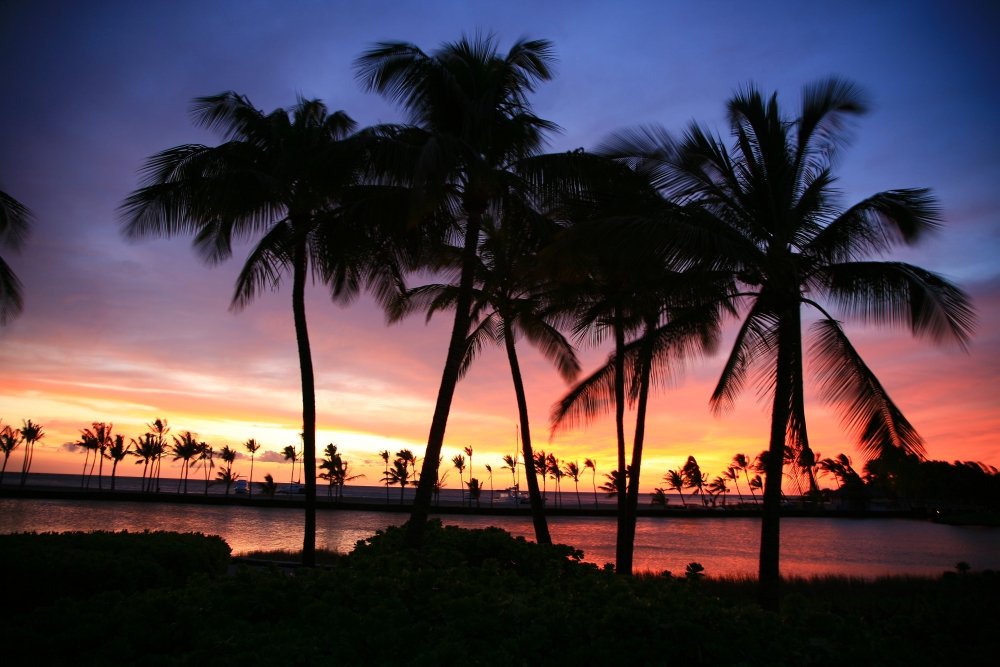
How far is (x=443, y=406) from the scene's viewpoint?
1047 centimetres

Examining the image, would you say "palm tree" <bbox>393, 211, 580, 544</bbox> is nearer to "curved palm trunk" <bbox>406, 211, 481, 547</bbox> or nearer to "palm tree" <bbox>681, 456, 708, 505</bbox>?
"curved palm trunk" <bbox>406, 211, 481, 547</bbox>

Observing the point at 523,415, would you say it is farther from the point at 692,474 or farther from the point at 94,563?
the point at 692,474

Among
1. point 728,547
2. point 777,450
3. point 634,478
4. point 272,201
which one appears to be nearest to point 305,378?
point 272,201

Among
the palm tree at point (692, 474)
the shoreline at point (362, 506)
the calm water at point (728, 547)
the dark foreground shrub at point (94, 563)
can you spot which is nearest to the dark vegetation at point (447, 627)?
the dark foreground shrub at point (94, 563)

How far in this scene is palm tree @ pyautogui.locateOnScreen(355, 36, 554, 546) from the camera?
1058cm

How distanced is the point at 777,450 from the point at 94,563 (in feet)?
35.2

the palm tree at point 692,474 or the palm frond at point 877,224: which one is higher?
the palm frond at point 877,224

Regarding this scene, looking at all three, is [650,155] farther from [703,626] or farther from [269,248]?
[269,248]

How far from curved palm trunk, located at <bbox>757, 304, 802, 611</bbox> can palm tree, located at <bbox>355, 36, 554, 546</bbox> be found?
208 inches

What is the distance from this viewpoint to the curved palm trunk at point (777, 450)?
29.9 feet

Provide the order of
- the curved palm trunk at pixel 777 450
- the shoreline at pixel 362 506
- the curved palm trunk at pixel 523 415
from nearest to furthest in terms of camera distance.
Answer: the curved palm trunk at pixel 777 450, the curved palm trunk at pixel 523 415, the shoreline at pixel 362 506

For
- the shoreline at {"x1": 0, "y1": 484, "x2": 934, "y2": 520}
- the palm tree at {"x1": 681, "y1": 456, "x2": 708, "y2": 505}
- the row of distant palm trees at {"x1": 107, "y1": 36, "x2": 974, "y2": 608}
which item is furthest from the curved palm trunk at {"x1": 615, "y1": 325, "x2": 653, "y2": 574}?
the palm tree at {"x1": 681, "y1": 456, "x2": 708, "y2": 505}

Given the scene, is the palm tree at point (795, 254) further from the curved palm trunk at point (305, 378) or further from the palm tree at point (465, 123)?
the curved palm trunk at point (305, 378)

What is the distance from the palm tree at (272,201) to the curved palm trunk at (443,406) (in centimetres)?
236
